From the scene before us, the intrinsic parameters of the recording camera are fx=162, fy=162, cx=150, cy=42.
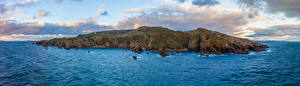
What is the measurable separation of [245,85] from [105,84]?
26.3m

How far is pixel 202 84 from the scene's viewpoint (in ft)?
99.5

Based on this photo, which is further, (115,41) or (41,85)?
A: (115,41)

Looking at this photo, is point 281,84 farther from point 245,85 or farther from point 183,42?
point 183,42

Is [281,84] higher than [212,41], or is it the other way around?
[212,41]

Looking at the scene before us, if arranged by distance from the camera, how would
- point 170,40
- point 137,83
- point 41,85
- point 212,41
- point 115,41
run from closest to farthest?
1. point 41,85
2. point 137,83
3. point 212,41
4. point 170,40
5. point 115,41

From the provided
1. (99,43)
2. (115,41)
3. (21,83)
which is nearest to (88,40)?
(99,43)

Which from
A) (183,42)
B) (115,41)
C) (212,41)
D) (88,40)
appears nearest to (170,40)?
(183,42)

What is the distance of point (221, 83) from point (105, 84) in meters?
22.2

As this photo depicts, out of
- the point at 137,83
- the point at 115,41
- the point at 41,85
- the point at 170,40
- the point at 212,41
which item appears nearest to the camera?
the point at 41,85

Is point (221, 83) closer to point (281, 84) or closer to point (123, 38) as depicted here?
point (281, 84)

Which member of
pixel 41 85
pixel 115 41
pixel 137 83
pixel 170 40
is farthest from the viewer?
pixel 115 41

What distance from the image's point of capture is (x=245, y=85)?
29.9 meters

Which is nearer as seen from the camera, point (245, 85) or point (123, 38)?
point (245, 85)

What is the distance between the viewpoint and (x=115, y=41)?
175 metres
